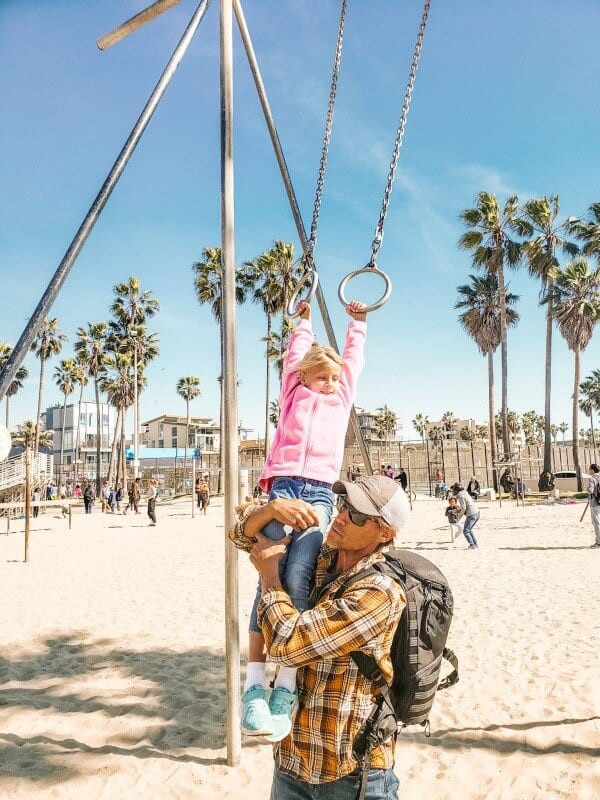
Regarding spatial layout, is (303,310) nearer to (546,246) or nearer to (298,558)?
(298,558)

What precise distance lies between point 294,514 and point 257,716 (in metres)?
0.64

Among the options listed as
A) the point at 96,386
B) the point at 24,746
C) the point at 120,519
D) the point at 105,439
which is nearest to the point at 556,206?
the point at 120,519

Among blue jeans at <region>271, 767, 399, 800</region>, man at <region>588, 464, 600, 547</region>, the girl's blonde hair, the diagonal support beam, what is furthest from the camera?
man at <region>588, 464, 600, 547</region>

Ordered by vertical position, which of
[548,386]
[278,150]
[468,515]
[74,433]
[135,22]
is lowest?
[468,515]

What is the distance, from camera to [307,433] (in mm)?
2598

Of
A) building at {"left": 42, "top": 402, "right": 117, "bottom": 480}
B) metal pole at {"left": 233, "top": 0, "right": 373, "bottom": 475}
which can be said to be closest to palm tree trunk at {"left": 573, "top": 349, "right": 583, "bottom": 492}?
metal pole at {"left": 233, "top": 0, "right": 373, "bottom": 475}

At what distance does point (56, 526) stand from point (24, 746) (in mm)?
21860

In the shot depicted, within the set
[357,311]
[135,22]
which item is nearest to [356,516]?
[357,311]

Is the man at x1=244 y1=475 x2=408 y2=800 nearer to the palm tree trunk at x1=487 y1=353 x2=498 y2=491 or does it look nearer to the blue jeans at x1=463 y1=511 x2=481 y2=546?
the blue jeans at x1=463 y1=511 x2=481 y2=546

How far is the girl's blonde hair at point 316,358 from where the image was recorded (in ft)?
8.80

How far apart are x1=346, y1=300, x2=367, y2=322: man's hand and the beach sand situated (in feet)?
10.4

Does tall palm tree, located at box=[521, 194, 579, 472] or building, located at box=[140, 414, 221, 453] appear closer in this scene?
tall palm tree, located at box=[521, 194, 579, 472]

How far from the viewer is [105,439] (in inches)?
3981

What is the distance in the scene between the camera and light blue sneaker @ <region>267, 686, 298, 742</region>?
1.78 m
